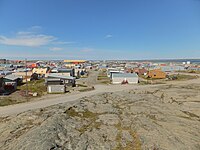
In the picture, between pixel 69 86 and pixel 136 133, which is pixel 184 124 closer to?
pixel 136 133

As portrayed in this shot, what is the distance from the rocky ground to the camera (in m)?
16.4

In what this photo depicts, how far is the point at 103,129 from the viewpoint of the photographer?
19984mm

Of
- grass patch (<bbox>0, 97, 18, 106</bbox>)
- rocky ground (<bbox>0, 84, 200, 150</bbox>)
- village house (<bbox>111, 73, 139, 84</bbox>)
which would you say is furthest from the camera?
village house (<bbox>111, 73, 139, 84</bbox>)

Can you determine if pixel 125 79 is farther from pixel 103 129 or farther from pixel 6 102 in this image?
pixel 103 129

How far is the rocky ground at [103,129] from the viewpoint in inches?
645

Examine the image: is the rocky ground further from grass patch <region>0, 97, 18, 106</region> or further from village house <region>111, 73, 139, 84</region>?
village house <region>111, 73, 139, 84</region>

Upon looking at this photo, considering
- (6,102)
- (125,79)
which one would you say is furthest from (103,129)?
(125,79)

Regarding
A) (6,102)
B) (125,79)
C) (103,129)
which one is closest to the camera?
(103,129)

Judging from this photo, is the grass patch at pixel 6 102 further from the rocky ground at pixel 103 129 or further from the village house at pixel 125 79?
the village house at pixel 125 79

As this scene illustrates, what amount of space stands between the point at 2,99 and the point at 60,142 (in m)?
23.4

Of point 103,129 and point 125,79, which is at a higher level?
point 125,79

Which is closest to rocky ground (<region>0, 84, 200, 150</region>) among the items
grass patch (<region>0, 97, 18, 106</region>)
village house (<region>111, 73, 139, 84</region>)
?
grass patch (<region>0, 97, 18, 106</region>)

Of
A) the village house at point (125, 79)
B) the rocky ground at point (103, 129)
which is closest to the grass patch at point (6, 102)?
the rocky ground at point (103, 129)

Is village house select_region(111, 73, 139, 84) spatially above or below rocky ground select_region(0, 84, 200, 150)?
above
